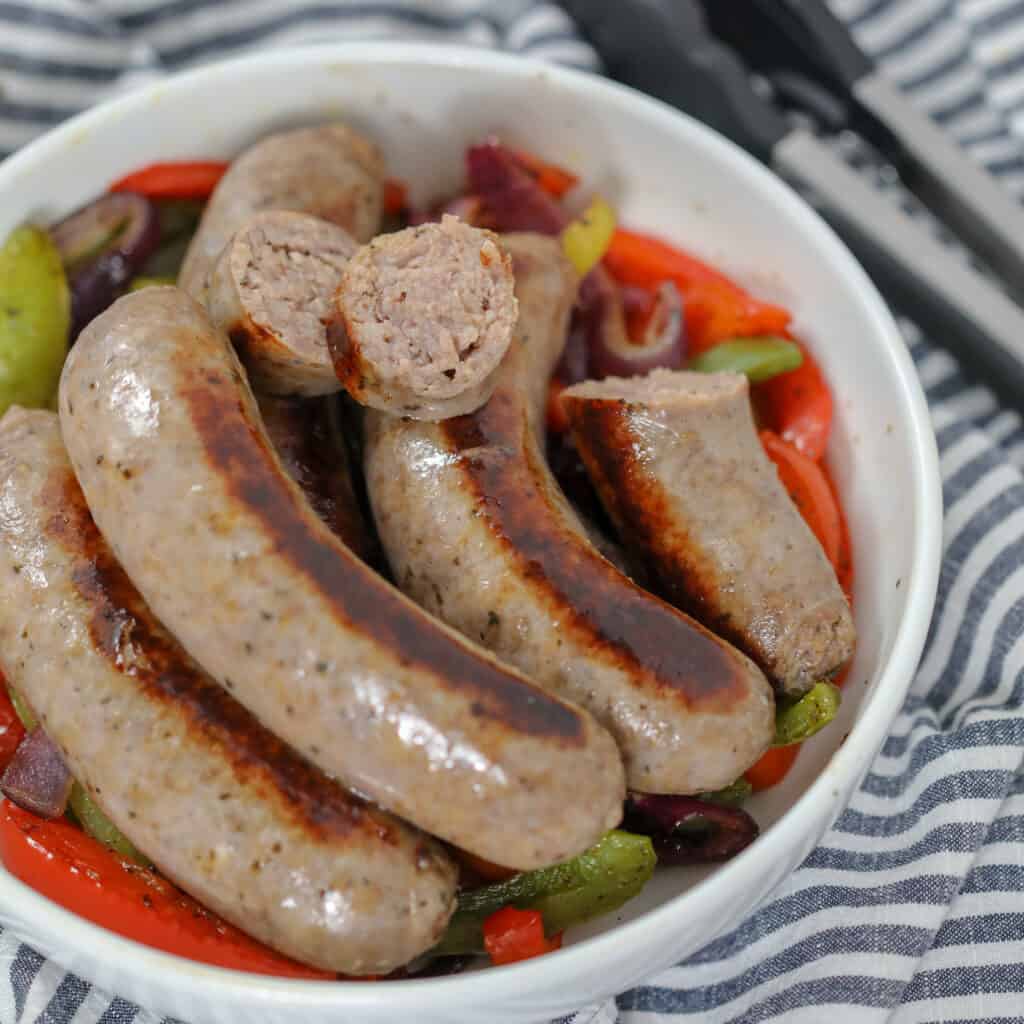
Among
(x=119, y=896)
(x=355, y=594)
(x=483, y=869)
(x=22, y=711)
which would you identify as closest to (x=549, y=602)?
(x=355, y=594)

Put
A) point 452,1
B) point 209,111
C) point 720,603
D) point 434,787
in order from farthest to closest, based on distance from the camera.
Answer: point 452,1
point 209,111
point 720,603
point 434,787

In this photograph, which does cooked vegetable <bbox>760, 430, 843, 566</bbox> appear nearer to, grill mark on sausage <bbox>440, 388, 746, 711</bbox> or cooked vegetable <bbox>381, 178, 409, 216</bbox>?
grill mark on sausage <bbox>440, 388, 746, 711</bbox>

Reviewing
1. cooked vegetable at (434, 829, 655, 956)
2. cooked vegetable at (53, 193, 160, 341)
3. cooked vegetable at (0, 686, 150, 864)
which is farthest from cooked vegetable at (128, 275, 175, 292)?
cooked vegetable at (434, 829, 655, 956)

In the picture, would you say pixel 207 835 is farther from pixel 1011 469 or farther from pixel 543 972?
pixel 1011 469

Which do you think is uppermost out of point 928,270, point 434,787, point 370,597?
point 928,270

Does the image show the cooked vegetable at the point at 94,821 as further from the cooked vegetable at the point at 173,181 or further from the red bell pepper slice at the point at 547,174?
the red bell pepper slice at the point at 547,174

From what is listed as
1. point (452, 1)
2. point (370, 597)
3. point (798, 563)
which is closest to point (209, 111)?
point (452, 1)

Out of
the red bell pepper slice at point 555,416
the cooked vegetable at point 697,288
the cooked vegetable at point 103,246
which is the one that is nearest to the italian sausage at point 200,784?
the cooked vegetable at point 103,246
